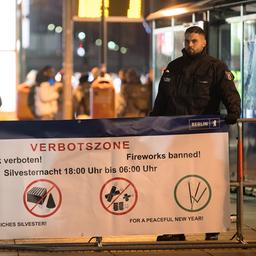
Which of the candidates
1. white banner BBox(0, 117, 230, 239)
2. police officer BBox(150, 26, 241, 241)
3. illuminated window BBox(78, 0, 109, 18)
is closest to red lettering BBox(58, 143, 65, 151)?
white banner BBox(0, 117, 230, 239)

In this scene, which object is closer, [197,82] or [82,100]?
[197,82]

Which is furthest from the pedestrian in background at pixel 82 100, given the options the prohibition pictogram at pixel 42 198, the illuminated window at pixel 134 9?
the prohibition pictogram at pixel 42 198

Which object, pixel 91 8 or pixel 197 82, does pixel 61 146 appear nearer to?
pixel 197 82

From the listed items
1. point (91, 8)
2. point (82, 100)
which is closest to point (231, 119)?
point (91, 8)

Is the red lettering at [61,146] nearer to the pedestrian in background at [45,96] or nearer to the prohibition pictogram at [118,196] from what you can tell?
the prohibition pictogram at [118,196]

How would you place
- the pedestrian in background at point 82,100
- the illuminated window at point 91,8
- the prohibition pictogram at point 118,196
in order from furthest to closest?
the pedestrian in background at point 82,100 < the illuminated window at point 91,8 < the prohibition pictogram at point 118,196

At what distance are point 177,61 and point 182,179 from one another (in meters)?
1.31

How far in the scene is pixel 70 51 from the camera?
17.5 m

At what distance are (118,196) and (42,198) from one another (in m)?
0.66

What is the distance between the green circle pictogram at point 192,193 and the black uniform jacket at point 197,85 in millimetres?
777

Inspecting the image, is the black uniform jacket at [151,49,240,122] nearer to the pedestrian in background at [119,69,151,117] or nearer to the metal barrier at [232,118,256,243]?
the metal barrier at [232,118,256,243]

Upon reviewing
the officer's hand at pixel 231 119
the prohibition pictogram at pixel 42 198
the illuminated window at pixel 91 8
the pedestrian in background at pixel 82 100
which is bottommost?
the prohibition pictogram at pixel 42 198

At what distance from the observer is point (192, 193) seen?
7.52 meters

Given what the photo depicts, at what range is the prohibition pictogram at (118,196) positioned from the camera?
742 centimetres
